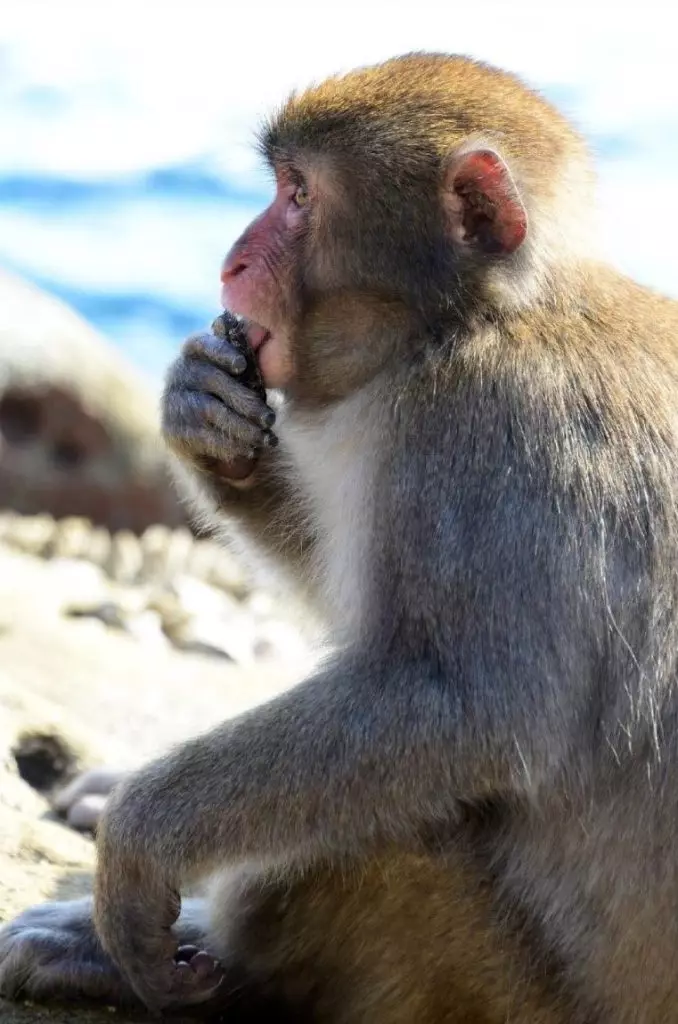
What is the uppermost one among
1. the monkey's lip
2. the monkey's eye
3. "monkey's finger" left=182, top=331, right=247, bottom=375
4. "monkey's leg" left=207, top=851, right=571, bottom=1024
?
the monkey's eye

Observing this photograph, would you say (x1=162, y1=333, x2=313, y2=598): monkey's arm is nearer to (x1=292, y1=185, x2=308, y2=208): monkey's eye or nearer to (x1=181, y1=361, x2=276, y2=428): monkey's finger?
(x1=181, y1=361, x2=276, y2=428): monkey's finger

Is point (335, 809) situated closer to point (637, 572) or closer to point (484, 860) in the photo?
point (484, 860)

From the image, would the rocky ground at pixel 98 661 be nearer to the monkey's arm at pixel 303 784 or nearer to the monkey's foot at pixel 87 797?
the monkey's foot at pixel 87 797

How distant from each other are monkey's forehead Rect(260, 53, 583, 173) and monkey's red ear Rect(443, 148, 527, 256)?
7 cm

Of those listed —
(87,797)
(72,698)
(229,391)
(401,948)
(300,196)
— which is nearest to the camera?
(401,948)

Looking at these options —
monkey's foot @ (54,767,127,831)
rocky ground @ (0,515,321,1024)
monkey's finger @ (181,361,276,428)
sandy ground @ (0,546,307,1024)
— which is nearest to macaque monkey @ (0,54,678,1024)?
monkey's finger @ (181,361,276,428)

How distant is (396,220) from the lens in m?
3.50

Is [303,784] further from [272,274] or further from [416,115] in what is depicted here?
[416,115]

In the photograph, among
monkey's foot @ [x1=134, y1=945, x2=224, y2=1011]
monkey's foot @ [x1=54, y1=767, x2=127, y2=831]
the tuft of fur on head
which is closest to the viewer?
monkey's foot @ [x1=134, y1=945, x2=224, y2=1011]

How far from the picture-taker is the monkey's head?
11.3ft

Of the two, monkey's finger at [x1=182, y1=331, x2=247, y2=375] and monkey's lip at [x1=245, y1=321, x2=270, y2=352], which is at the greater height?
monkey's finger at [x1=182, y1=331, x2=247, y2=375]

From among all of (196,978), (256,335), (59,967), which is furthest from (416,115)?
(59,967)

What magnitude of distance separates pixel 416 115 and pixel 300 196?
1.04ft

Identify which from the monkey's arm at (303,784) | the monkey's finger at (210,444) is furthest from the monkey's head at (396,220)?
the monkey's arm at (303,784)
